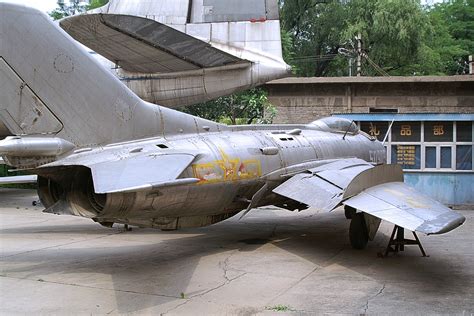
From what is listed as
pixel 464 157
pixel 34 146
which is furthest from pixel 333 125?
pixel 34 146

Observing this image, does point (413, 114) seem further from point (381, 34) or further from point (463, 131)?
point (381, 34)

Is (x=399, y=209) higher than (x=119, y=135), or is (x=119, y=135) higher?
(x=119, y=135)

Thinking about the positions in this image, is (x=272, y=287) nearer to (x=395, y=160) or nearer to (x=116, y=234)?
(x=116, y=234)

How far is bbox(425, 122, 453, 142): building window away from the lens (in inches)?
637

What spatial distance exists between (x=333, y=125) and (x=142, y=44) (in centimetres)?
481

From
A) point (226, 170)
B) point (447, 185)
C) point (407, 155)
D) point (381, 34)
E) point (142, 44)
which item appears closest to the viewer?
point (226, 170)

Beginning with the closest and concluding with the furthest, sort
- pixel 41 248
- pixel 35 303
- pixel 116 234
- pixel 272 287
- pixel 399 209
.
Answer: pixel 35 303 → pixel 272 287 → pixel 399 209 → pixel 41 248 → pixel 116 234

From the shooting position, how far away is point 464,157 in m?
16.0

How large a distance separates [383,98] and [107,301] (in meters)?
16.4

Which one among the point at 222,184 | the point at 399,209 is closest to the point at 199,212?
the point at 222,184

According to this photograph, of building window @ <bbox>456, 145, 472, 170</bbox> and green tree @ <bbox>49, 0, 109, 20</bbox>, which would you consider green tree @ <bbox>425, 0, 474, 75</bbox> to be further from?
green tree @ <bbox>49, 0, 109, 20</bbox>

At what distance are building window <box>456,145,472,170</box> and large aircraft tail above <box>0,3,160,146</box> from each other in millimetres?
12102

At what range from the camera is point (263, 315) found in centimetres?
579

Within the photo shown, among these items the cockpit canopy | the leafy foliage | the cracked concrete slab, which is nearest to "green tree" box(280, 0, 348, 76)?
the leafy foliage
